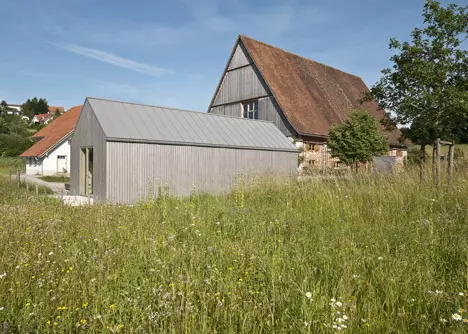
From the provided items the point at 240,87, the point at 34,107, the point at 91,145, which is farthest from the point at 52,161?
the point at 34,107

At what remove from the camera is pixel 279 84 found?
2275 centimetres

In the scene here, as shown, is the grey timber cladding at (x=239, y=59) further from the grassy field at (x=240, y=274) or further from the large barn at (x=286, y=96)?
the grassy field at (x=240, y=274)

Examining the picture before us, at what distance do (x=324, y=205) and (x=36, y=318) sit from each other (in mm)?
5775

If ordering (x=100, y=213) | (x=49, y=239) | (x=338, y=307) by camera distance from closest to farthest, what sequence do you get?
1. (x=338, y=307)
2. (x=49, y=239)
3. (x=100, y=213)

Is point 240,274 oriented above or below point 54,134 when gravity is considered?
below

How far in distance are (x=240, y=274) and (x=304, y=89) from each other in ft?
73.2

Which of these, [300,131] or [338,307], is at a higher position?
[300,131]

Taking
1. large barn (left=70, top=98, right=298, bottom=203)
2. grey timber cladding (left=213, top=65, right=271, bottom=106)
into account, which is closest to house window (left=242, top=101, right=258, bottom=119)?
grey timber cladding (left=213, top=65, right=271, bottom=106)

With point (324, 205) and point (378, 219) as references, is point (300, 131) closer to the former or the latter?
point (324, 205)

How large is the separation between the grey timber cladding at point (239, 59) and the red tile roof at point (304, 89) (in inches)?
27.6

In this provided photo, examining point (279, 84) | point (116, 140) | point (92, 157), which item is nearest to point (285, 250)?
point (116, 140)

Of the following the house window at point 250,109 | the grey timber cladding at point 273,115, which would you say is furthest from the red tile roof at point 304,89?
the house window at point 250,109

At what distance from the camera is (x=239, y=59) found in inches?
950

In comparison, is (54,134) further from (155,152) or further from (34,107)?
(34,107)
